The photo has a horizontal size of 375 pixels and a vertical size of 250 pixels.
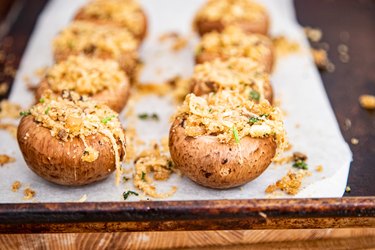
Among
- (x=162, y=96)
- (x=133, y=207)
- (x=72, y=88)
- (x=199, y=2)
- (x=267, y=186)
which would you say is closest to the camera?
(x=133, y=207)

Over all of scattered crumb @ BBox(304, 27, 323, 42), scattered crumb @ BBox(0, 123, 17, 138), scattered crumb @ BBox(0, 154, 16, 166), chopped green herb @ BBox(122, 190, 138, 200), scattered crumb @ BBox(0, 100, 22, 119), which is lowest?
scattered crumb @ BBox(304, 27, 323, 42)

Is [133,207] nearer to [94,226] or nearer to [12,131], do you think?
[94,226]

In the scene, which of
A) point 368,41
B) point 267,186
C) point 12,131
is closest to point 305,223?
point 267,186

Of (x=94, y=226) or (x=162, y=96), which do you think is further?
(x=162, y=96)

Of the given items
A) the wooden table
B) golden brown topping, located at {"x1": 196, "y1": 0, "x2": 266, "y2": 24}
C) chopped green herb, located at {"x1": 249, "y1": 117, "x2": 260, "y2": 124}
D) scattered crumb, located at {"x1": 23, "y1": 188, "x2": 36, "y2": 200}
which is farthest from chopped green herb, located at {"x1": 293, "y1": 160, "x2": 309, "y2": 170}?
→ golden brown topping, located at {"x1": 196, "y1": 0, "x2": 266, "y2": 24}

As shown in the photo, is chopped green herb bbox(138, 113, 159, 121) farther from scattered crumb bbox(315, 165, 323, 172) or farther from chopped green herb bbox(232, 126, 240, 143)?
scattered crumb bbox(315, 165, 323, 172)

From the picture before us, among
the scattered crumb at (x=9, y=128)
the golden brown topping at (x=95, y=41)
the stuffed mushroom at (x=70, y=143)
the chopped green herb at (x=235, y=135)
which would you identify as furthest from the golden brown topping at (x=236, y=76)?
the scattered crumb at (x=9, y=128)
